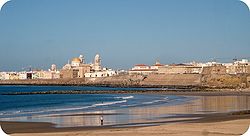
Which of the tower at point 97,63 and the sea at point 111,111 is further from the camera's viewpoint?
the tower at point 97,63

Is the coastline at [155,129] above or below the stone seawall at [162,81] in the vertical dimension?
above

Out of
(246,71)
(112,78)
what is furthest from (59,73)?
(246,71)

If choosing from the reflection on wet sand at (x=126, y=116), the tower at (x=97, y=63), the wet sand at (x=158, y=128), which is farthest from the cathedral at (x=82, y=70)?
the wet sand at (x=158, y=128)

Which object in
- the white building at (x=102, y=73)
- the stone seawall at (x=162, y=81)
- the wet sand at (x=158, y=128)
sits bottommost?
the stone seawall at (x=162, y=81)

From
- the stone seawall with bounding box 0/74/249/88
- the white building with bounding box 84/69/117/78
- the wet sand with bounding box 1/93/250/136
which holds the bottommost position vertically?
the stone seawall with bounding box 0/74/249/88

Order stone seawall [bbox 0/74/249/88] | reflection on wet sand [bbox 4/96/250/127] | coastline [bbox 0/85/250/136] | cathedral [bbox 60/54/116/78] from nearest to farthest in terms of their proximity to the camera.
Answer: coastline [bbox 0/85/250/136] → reflection on wet sand [bbox 4/96/250/127] → stone seawall [bbox 0/74/249/88] → cathedral [bbox 60/54/116/78]

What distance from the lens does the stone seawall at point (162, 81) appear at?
45253 millimetres

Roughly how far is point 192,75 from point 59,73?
2396 centimetres

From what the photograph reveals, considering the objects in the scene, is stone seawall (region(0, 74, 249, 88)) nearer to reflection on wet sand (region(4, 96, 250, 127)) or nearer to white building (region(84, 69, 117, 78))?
white building (region(84, 69, 117, 78))

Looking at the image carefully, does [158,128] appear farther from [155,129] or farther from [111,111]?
[111,111]

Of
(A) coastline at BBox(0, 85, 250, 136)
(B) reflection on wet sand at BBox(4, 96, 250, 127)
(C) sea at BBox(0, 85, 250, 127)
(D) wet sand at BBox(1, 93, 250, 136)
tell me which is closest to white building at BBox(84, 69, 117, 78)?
(C) sea at BBox(0, 85, 250, 127)

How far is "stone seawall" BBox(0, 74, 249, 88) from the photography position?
4525 cm

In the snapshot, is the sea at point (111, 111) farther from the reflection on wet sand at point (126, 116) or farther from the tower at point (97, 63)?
the tower at point (97, 63)

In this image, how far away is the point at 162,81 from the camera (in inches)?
2365
